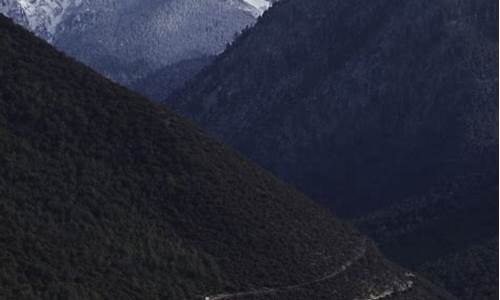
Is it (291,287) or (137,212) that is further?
(291,287)

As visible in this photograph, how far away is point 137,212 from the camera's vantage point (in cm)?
13612

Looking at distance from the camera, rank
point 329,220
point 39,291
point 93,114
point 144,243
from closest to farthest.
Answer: point 39,291, point 144,243, point 93,114, point 329,220

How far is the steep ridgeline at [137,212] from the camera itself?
12406cm

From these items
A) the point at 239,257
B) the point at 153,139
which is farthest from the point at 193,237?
the point at 153,139

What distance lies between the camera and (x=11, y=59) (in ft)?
485

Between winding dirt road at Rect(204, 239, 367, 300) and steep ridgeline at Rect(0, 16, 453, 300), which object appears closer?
steep ridgeline at Rect(0, 16, 453, 300)

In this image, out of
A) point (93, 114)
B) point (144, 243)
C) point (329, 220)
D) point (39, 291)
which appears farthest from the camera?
point (329, 220)

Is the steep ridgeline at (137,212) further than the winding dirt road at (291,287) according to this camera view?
No

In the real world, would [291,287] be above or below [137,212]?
below

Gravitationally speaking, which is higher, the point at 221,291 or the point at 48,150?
the point at 48,150

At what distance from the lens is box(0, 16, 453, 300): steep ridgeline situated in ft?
407

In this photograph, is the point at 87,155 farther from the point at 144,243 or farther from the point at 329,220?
the point at 329,220

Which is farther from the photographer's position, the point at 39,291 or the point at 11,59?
the point at 11,59

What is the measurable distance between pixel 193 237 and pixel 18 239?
74.7ft
